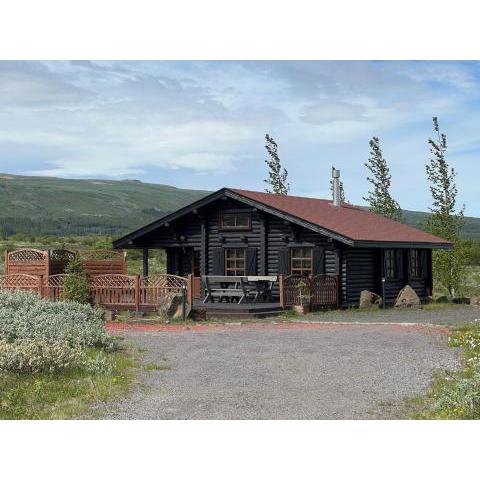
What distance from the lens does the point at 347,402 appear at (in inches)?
422

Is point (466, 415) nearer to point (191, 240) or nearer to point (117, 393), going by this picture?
point (117, 393)

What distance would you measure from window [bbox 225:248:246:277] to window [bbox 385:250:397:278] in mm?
5249

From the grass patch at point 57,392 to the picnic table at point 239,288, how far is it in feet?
43.4

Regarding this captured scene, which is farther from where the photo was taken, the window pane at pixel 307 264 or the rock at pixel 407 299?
the rock at pixel 407 299

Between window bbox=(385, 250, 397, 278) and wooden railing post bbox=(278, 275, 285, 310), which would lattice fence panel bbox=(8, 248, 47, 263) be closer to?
wooden railing post bbox=(278, 275, 285, 310)

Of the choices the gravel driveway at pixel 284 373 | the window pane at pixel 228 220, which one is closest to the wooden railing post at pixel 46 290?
the window pane at pixel 228 220

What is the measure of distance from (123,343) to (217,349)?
2199mm

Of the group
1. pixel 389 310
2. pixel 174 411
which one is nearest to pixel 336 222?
pixel 389 310

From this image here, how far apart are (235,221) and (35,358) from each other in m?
17.1

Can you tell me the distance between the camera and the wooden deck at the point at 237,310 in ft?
79.0

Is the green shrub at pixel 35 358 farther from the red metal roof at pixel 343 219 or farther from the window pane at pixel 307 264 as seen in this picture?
the window pane at pixel 307 264

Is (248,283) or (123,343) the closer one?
(123,343)

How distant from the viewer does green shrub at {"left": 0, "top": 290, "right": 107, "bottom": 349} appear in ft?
49.9

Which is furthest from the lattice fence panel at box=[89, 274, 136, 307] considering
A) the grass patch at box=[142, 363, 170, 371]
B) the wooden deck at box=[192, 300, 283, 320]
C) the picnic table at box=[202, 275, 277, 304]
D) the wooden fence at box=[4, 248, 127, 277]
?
the grass patch at box=[142, 363, 170, 371]
